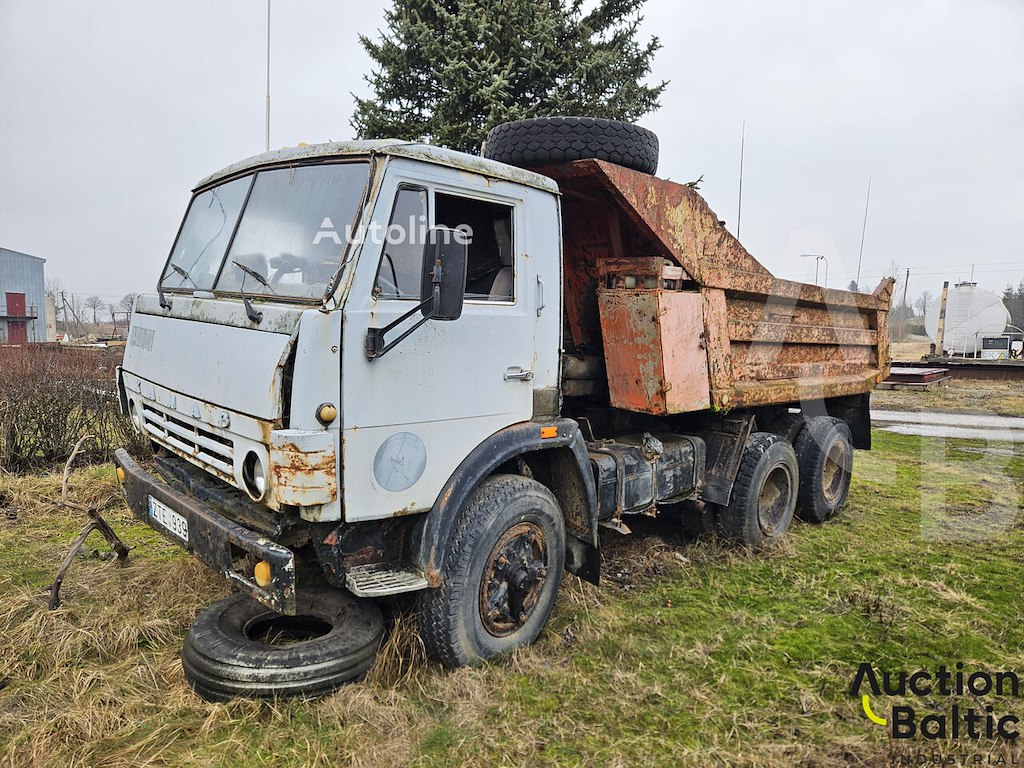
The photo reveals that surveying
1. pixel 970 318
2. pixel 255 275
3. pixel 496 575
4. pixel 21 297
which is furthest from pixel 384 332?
pixel 21 297

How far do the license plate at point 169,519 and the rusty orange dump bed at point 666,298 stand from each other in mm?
2443

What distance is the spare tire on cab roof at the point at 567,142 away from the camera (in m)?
3.86

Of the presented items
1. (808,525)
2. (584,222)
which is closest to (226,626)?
(584,222)

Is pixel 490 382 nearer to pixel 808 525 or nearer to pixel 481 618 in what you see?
pixel 481 618

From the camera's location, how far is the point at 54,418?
6.63 m

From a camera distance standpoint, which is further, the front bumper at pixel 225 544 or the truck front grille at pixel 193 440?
the truck front grille at pixel 193 440

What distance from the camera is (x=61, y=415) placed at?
6.64 meters

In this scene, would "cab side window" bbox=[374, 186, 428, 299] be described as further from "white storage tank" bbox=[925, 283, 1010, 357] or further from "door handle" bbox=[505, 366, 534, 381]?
"white storage tank" bbox=[925, 283, 1010, 357]

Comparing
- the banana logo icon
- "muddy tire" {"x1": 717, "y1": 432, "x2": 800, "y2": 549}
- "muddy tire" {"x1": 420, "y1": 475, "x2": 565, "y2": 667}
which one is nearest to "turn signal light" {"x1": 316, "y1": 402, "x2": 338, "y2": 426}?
"muddy tire" {"x1": 420, "y1": 475, "x2": 565, "y2": 667}

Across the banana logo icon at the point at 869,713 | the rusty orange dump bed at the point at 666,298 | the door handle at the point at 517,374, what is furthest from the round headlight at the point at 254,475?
the banana logo icon at the point at 869,713

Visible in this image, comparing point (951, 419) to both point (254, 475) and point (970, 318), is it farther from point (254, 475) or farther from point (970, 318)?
point (970, 318)

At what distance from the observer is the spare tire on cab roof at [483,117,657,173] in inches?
152

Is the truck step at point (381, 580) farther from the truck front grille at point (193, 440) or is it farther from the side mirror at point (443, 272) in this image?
the side mirror at point (443, 272)

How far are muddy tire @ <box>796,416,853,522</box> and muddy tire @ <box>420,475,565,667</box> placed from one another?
310 centimetres
